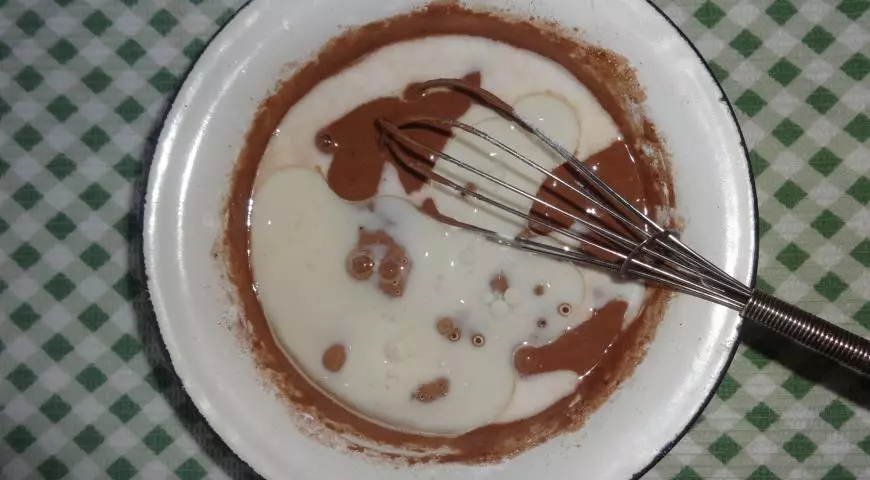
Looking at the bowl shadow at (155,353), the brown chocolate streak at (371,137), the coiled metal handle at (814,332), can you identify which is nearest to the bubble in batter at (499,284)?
the brown chocolate streak at (371,137)

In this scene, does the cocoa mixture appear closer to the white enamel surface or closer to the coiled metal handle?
the white enamel surface

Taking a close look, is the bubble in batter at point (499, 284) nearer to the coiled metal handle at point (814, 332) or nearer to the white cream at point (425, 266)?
the white cream at point (425, 266)

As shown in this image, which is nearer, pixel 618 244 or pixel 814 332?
pixel 814 332

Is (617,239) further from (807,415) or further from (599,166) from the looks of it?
(807,415)

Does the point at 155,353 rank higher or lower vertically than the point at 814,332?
lower

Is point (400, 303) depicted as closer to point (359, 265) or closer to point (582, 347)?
point (359, 265)

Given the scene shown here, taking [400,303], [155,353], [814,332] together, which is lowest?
[155,353]

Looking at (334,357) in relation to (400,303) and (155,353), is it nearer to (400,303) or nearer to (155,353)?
(400,303)

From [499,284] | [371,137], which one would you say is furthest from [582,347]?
[371,137]
